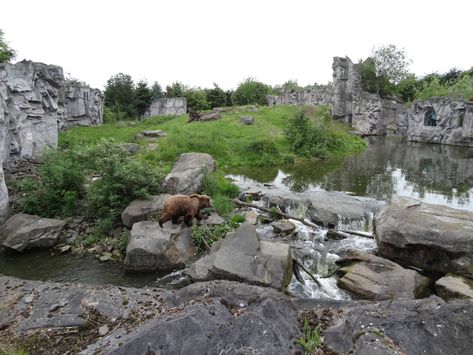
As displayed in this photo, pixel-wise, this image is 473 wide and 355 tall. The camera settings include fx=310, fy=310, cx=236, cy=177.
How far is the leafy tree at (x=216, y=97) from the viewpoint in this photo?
2446 inches

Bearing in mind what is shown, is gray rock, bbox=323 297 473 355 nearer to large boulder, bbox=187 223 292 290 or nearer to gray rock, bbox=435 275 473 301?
large boulder, bbox=187 223 292 290

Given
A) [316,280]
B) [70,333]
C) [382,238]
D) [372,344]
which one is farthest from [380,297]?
[70,333]

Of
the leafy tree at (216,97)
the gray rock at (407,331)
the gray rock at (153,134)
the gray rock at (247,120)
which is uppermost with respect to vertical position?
the leafy tree at (216,97)

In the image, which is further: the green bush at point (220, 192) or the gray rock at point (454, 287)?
the green bush at point (220, 192)

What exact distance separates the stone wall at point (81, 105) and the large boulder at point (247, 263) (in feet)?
111

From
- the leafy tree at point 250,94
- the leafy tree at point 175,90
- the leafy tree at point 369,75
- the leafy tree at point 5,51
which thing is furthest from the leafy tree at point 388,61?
the leafy tree at point 5,51

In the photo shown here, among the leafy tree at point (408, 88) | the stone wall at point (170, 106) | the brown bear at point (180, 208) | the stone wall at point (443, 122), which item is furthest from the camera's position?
the leafy tree at point (408, 88)

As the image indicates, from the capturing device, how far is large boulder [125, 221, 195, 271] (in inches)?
343

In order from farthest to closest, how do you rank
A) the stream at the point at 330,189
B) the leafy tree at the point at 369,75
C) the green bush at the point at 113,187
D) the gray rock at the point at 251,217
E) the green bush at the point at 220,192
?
the leafy tree at the point at 369,75 < the green bush at the point at 220,192 < the gray rock at the point at 251,217 < the green bush at the point at 113,187 < the stream at the point at 330,189

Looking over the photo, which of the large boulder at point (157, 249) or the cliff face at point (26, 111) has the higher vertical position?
the cliff face at point (26, 111)

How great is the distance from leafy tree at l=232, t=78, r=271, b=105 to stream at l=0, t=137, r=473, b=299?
106ft

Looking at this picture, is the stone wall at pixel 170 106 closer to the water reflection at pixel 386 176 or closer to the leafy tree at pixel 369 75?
the leafy tree at pixel 369 75

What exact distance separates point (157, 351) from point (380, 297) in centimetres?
528

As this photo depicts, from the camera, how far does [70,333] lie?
5207mm
